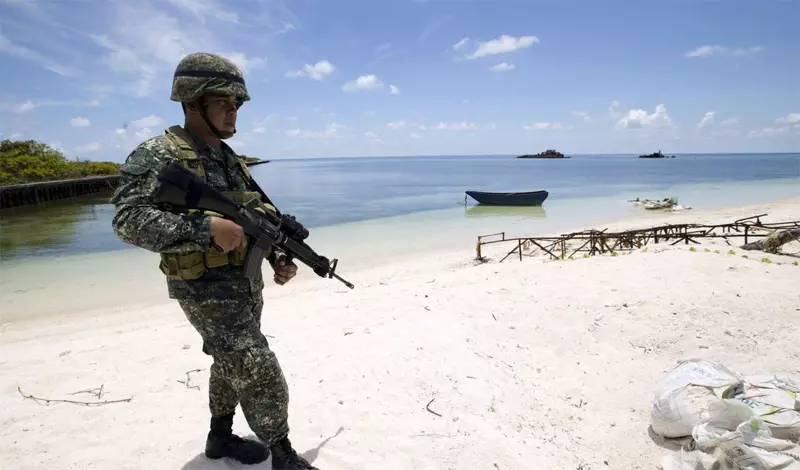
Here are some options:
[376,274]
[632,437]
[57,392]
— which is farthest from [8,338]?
[632,437]

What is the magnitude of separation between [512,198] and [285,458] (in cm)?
3247

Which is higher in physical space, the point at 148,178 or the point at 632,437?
the point at 148,178

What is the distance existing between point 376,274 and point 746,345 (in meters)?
8.83

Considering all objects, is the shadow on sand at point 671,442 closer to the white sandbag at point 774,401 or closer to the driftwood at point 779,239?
the white sandbag at point 774,401

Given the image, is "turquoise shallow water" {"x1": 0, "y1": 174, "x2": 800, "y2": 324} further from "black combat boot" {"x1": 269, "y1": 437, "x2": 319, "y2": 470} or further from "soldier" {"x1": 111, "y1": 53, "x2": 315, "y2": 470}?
"soldier" {"x1": 111, "y1": 53, "x2": 315, "y2": 470}

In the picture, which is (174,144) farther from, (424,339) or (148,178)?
(424,339)

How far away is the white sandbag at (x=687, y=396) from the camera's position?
3.16 m

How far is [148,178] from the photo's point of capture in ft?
6.60

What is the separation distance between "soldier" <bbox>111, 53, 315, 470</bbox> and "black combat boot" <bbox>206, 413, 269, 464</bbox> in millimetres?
292

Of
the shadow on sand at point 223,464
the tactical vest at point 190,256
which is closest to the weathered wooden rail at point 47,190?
the shadow on sand at point 223,464

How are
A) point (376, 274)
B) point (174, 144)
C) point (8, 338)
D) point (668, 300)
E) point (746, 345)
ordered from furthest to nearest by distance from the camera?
1. point (376, 274)
2. point (8, 338)
3. point (668, 300)
4. point (746, 345)
5. point (174, 144)

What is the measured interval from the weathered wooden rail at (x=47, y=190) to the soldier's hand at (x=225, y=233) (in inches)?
1447

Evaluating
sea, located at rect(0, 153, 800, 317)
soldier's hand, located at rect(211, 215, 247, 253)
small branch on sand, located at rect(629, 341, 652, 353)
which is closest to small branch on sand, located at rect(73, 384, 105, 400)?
soldier's hand, located at rect(211, 215, 247, 253)

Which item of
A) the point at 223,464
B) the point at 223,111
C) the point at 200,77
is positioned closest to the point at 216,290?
the point at 223,111
